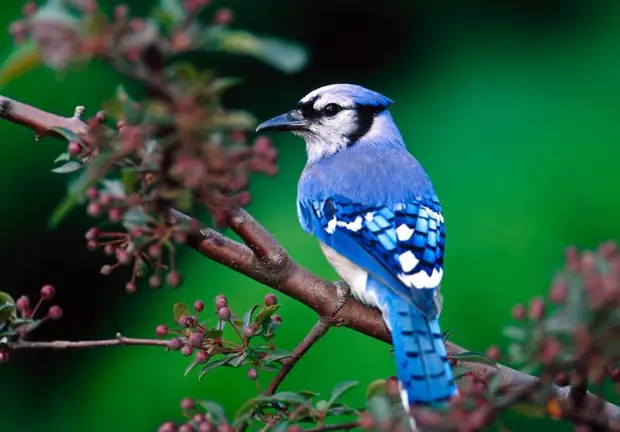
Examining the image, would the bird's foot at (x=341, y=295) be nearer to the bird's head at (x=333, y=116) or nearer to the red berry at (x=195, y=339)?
the red berry at (x=195, y=339)

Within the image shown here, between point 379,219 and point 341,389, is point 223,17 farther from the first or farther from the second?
point 379,219

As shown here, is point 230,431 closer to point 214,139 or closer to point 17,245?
point 214,139

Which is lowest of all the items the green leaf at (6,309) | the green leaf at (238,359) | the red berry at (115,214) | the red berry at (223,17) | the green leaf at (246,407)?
the green leaf at (246,407)

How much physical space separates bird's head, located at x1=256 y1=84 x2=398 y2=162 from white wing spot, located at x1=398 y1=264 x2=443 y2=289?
0.53 metres

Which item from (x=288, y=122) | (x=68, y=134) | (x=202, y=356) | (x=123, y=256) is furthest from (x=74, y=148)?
(x=288, y=122)

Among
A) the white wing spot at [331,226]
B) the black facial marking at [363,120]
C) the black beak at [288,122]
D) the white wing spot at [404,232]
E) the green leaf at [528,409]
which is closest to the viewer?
the green leaf at [528,409]

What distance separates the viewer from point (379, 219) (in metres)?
1.50

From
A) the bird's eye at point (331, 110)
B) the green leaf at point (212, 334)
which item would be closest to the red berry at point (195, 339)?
the green leaf at point (212, 334)

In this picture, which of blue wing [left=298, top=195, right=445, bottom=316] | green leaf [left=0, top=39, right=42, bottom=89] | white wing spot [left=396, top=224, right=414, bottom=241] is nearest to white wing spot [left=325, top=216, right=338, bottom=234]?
blue wing [left=298, top=195, right=445, bottom=316]

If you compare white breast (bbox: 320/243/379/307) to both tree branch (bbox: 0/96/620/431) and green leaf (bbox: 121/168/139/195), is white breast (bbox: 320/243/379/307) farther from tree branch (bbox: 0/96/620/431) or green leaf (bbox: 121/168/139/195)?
green leaf (bbox: 121/168/139/195)

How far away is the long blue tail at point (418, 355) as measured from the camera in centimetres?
109

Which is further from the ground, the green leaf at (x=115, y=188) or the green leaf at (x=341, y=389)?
the green leaf at (x=115, y=188)

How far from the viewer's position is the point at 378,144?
1848 millimetres

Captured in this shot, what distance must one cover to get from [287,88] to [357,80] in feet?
0.56
